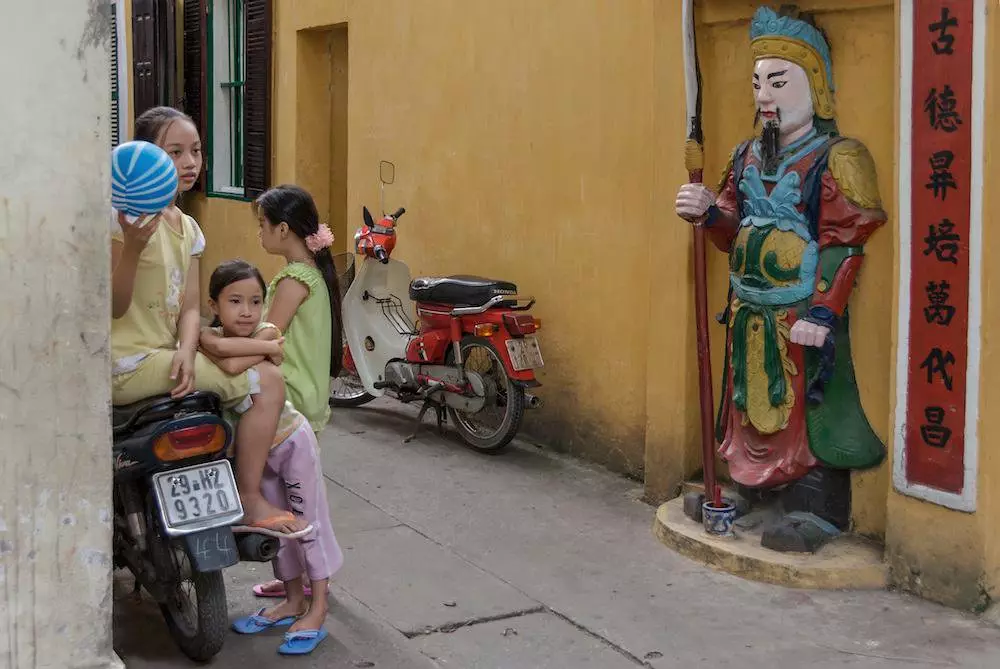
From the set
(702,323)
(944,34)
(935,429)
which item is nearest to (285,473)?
(702,323)

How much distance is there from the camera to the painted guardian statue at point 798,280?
4.80 meters

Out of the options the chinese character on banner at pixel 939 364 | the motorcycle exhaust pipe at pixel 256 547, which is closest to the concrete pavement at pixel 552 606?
the motorcycle exhaust pipe at pixel 256 547

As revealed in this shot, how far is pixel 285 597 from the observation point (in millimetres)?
4547

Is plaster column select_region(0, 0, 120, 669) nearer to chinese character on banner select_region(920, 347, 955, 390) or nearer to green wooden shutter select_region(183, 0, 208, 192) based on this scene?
chinese character on banner select_region(920, 347, 955, 390)

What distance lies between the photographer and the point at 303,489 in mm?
4133

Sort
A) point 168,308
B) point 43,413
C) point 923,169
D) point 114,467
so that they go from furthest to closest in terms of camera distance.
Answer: point 923,169
point 168,308
point 114,467
point 43,413

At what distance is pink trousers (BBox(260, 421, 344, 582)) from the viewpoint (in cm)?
412

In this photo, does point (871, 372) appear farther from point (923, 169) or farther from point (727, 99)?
point (727, 99)

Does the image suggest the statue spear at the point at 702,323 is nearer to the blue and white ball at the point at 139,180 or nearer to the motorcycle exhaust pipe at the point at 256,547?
the motorcycle exhaust pipe at the point at 256,547

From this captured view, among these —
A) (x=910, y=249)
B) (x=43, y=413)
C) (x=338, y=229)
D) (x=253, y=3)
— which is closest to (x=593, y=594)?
(x=910, y=249)

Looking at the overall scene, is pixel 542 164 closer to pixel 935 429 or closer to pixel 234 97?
pixel 935 429

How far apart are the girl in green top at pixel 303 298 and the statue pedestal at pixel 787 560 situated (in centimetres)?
165

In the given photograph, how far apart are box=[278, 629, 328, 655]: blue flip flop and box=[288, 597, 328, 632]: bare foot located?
0.06ft

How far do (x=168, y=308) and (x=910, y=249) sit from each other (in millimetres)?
2625
